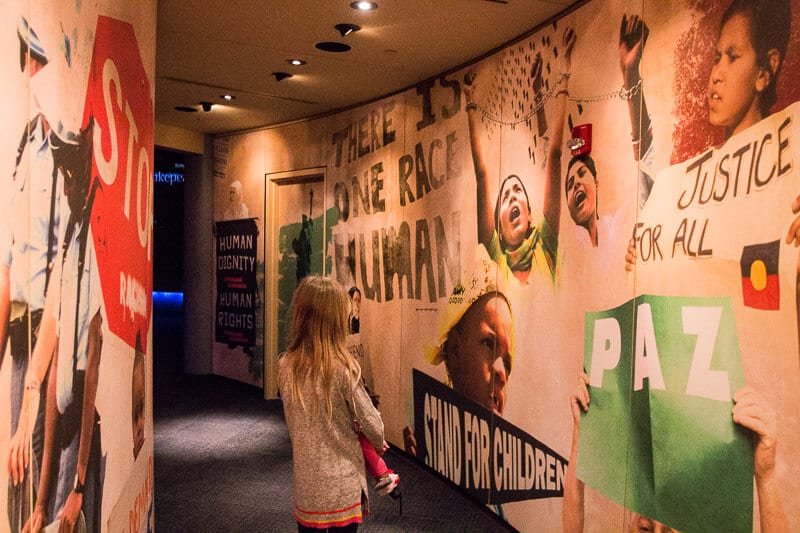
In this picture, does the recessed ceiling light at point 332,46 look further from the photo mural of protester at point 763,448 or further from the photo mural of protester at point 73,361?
the photo mural of protester at point 763,448

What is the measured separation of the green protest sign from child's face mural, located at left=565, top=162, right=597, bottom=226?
0.50 meters

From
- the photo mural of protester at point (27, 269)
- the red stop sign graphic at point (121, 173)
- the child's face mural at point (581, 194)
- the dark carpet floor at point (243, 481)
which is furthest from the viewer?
the dark carpet floor at point (243, 481)

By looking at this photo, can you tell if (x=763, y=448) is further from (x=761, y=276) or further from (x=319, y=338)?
(x=319, y=338)

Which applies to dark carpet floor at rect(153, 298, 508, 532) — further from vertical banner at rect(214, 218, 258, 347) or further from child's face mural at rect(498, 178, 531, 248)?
child's face mural at rect(498, 178, 531, 248)

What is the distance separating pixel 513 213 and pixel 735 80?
1.80 metres

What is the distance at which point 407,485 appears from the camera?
5.05 m

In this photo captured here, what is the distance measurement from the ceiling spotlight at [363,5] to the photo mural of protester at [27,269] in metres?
2.63

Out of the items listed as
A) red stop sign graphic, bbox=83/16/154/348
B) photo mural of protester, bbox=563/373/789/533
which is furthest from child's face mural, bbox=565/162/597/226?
red stop sign graphic, bbox=83/16/154/348

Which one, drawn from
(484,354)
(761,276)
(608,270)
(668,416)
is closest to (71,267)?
(761,276)

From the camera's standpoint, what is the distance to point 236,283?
8.36m

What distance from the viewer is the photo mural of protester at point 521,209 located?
3.80 metres

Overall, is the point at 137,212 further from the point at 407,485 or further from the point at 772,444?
the point at 407,485

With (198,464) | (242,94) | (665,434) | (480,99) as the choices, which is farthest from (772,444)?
(242,94)

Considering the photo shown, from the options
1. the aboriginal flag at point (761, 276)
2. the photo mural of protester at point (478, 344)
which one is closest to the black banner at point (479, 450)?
A: the photo mural of protester at point (478, 344)
